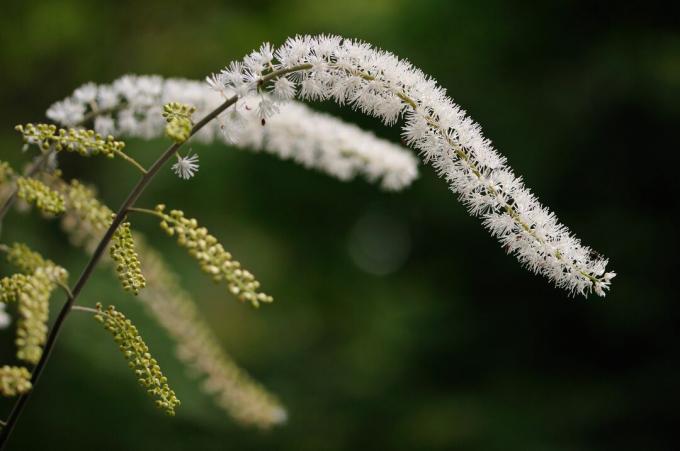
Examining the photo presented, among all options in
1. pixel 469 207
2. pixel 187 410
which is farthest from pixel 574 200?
pixel 469 207

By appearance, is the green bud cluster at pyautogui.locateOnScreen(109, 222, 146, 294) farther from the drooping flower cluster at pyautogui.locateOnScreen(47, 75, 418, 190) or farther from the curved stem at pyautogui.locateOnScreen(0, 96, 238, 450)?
the drooping flower cluster at pyautogui.locateOnScreen(47, 75, 418, 190)

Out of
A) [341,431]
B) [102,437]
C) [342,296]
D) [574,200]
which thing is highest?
[574,200]

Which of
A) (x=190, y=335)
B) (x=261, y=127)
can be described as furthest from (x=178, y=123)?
(x=190, y=335)

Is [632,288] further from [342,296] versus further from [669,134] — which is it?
[342,296]

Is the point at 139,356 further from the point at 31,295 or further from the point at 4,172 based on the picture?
the point at 4,172

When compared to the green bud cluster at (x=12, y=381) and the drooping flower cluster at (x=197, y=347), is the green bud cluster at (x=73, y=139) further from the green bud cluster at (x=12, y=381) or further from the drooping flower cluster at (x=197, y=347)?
the drooping flower cluster at (x=197, y=347)
